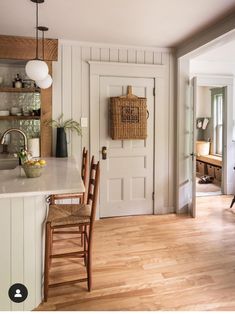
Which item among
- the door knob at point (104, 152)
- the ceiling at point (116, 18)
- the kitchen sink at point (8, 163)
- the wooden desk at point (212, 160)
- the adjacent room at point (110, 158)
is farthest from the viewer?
the wooden desk at point (212, 160)

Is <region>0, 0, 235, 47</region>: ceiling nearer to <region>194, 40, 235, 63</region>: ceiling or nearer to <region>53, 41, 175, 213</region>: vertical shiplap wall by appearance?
<region>53, 41, 175, 213</region>: vertical shiplap wall

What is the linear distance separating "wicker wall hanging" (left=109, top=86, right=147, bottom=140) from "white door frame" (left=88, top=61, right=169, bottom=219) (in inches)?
9.1

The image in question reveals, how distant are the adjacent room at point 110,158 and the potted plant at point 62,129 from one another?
0.05ft

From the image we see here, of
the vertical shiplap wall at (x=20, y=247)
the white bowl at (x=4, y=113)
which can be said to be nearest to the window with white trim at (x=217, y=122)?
the white bowl at (x=4, y=113)

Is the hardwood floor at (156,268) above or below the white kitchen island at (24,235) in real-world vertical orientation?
below

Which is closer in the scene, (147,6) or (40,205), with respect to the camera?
(40,205)

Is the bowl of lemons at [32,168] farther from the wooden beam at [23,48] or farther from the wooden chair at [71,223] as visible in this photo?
the wooden beam at [23,48]

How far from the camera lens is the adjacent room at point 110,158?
83.1 inches

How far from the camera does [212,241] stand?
10.7 ft

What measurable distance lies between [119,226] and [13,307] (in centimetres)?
194

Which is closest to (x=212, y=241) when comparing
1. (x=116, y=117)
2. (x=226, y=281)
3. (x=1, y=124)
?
(x=226, y=281)

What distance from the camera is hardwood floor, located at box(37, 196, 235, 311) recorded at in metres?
2.13

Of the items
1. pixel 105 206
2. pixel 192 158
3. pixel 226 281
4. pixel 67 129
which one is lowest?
pixel 226 281

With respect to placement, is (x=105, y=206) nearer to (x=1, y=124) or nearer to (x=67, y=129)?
(x=67, y=129)
